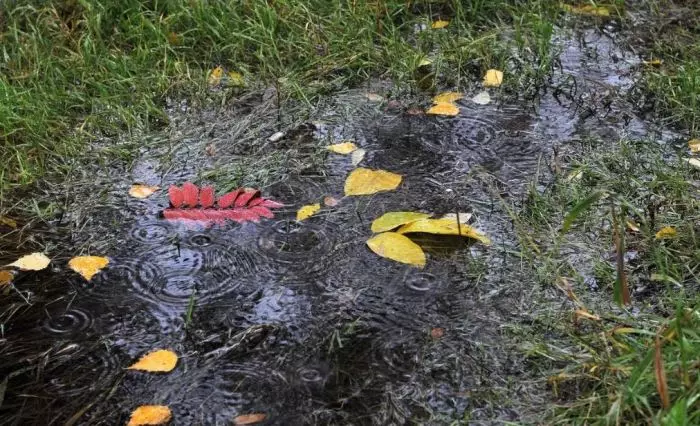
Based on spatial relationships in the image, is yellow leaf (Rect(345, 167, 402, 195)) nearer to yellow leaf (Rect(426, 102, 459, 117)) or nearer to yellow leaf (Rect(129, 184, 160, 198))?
yellow leaf (Rect(426, 102, 459, 117))

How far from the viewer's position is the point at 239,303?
2170 mm

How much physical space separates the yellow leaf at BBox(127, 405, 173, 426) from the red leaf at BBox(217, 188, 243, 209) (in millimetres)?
850

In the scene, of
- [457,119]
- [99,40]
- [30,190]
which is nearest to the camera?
[30,190]

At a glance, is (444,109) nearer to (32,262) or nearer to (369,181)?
(369,181)

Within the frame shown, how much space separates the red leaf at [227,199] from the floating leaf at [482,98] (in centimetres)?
120

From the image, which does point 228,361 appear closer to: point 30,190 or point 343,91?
point 30,190

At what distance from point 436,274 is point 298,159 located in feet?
2.84

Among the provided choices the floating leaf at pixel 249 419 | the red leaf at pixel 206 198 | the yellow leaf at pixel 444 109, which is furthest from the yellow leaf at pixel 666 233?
the red leaf at pixel 206 198

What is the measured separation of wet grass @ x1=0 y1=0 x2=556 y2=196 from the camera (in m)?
3.22

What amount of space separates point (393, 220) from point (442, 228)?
168 millimetres

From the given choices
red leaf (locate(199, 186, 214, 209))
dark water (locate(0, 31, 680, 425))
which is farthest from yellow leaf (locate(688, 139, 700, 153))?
red leaf (locate(199, 186, 214, 209))

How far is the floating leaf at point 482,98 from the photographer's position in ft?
10.5

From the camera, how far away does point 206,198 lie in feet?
8.41

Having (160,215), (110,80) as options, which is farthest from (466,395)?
(110,80)
